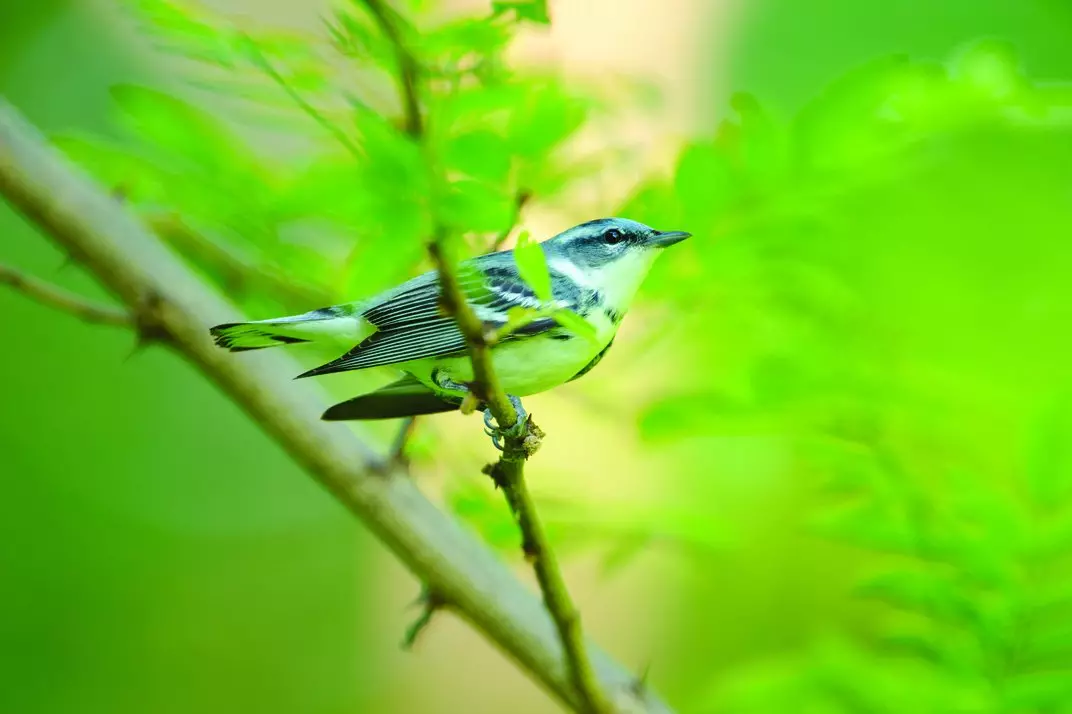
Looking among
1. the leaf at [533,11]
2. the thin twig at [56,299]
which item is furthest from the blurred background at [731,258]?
the thin twig at [56,299]

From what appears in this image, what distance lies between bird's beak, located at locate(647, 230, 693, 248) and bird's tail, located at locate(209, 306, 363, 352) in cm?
38

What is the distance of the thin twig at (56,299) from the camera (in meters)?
1.29

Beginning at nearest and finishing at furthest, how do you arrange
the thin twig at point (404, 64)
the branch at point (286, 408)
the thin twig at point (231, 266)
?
the thin twig at point (404, 64)
the branch at point (286, 408)
the thin twig at point (231, 266)

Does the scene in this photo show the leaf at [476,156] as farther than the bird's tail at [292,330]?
No

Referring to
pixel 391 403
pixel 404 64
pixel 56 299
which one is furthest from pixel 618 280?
pixel 56 299

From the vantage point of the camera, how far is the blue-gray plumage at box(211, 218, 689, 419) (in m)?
1.06

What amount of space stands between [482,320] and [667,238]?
305mm

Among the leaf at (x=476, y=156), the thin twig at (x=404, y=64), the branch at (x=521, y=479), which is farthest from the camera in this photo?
the leaf at (x=476, y=156)

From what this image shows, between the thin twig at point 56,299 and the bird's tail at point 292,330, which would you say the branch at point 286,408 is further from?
the bird's tail at point 292,330

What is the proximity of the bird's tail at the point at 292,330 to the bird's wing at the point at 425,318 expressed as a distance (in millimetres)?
28

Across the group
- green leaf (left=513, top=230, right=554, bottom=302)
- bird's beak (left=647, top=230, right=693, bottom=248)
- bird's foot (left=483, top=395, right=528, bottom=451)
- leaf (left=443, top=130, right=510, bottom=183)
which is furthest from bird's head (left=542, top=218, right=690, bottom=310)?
green leaf (left=513, top=230, right=554, bottom=302)

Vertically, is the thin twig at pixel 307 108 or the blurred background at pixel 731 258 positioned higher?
the blurred background at pixel 731 258

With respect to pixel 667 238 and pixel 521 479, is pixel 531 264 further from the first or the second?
pixel 667 238

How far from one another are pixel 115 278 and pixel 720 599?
9.77 ft
